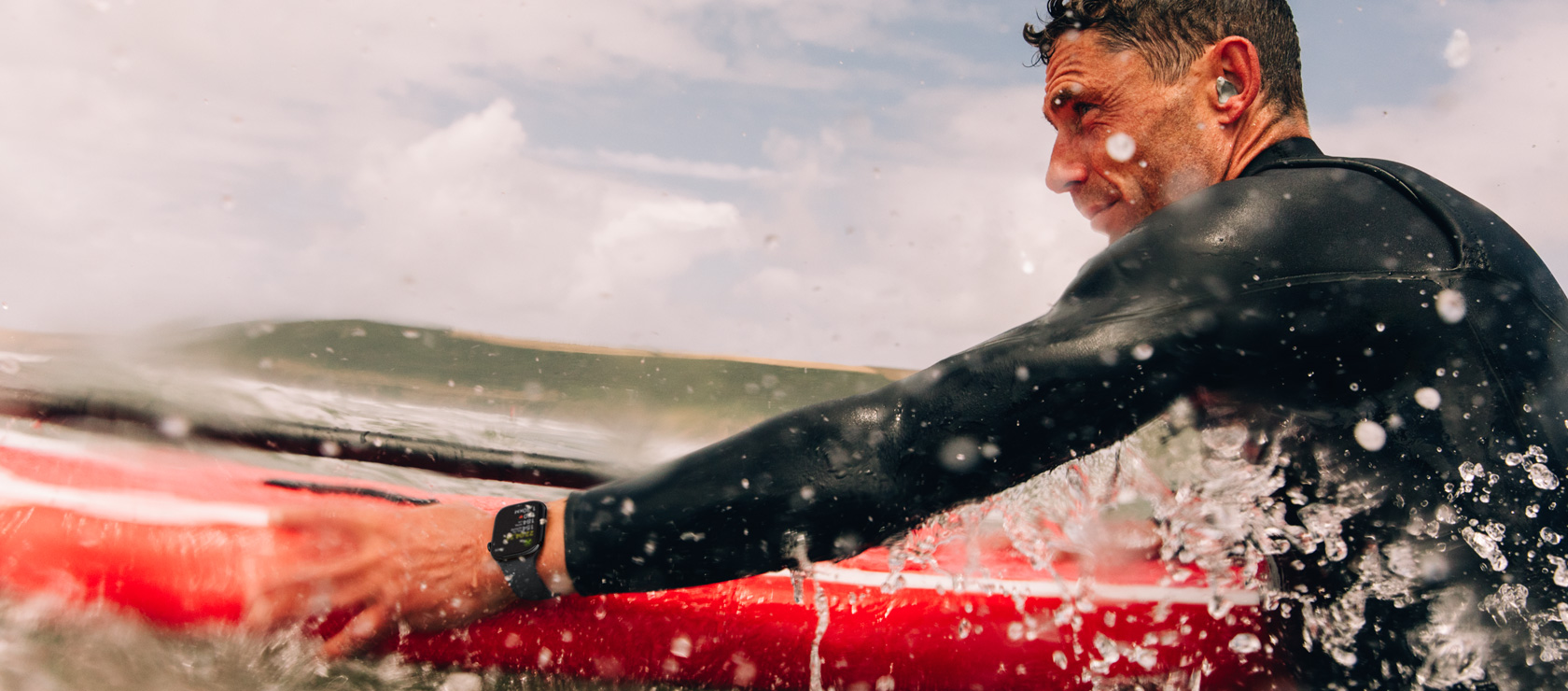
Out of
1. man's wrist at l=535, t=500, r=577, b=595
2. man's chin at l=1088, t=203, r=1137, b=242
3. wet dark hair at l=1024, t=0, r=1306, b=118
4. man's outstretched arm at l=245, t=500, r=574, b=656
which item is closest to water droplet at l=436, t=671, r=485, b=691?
man's outstretched arm at l=245, t=500, r=574, b=656

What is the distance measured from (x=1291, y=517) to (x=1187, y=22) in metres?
1.03

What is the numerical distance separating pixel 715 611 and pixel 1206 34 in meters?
1.61

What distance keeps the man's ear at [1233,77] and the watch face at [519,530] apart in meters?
1.58

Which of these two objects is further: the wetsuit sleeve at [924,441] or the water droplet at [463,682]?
the water droplet at [463,682]

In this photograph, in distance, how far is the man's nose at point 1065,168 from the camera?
1.94 m

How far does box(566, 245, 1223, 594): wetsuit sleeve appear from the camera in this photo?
3.92 feet

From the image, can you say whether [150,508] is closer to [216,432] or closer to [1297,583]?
[216,432]

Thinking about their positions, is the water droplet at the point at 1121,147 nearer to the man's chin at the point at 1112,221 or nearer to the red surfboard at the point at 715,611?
the man's chin at the point at 1112,221

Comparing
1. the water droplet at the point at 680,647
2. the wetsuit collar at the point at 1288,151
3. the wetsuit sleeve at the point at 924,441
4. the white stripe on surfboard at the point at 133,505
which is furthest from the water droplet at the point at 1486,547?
the white stripe on surfboard at the point at 133,505

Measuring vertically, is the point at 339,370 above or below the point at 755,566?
above

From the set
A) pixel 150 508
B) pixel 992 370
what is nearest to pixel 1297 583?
pixel 992 370

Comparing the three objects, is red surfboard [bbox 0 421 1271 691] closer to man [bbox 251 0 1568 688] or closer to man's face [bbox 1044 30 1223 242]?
man [bbox 251 0 1568 688]

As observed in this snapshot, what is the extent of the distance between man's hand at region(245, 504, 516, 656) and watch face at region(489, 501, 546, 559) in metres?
0.04

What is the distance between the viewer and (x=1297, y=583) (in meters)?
1.53
